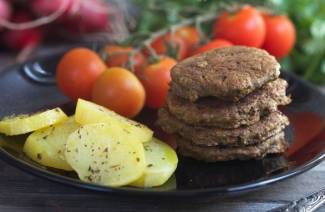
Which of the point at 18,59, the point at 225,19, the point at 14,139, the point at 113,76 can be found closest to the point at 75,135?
the point at 14,139

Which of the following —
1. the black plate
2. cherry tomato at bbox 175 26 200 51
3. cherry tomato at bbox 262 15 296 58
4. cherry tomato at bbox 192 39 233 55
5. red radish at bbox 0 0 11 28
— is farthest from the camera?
red radish at bbox 0 0 11 28

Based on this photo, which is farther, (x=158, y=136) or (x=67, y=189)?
(x=158, y=136)

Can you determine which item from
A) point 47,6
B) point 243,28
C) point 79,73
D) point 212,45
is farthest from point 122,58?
point 47,6

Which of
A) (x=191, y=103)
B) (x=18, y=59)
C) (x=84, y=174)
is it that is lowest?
(x=18, y=59)

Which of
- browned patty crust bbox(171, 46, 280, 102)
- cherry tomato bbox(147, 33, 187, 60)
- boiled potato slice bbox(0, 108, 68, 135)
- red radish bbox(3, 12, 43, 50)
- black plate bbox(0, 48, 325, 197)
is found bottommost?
red radish bbox(3, 12, 43, 50)

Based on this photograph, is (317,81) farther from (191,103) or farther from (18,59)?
(18,59)

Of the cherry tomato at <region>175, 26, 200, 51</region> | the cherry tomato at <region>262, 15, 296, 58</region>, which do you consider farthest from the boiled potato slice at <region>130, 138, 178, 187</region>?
the cherry tomato at <region>262, 15, 296, 58</region>

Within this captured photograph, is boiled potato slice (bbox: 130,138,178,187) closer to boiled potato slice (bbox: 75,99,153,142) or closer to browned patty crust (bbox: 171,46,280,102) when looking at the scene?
boiled potato slice (bbox: 75,99,153,142)
